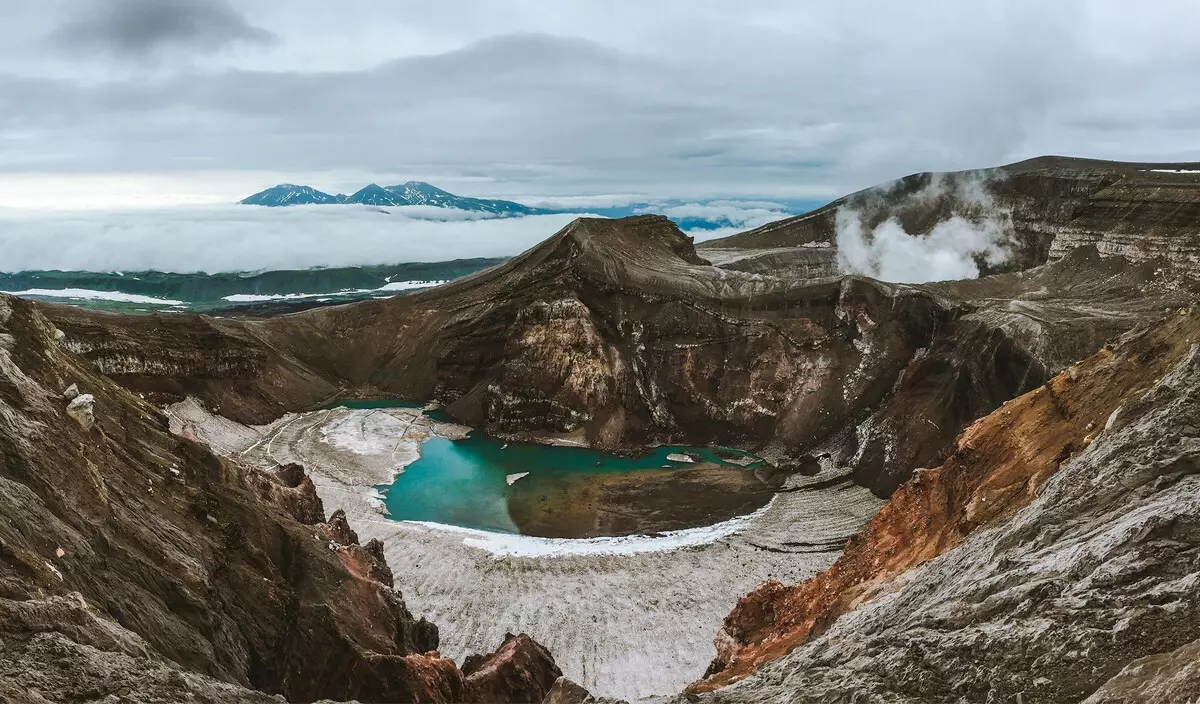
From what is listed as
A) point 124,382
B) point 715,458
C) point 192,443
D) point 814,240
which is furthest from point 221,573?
point 814,240

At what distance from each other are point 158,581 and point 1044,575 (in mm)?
15314

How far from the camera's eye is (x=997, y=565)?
1055 centimetres

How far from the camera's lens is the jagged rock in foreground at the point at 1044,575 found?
296 inches

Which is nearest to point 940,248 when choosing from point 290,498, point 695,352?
point 695,352

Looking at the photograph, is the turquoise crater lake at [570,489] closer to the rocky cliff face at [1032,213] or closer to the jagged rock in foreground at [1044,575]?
the jagged rock in foreground at [1044,575]

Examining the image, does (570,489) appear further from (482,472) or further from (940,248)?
(940,248)

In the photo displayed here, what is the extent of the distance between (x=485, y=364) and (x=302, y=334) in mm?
20624

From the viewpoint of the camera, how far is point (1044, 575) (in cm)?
923

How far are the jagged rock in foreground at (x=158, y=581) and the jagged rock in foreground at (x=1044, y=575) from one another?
8.72m

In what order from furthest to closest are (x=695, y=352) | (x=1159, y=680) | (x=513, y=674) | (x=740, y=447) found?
(x=695, y=352)
(x=740, y=447)
(x=513, y=674)
(x=1159, y=680)

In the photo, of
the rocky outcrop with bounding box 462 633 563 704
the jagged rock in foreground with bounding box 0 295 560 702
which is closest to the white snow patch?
the jagged rock in foreground with bounding box 0 295 560 702

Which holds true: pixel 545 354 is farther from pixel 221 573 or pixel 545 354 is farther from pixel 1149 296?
pixel 1149 296

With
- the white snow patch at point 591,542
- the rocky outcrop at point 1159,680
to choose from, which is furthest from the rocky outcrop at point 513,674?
the rocky outcrop at point 1159,680

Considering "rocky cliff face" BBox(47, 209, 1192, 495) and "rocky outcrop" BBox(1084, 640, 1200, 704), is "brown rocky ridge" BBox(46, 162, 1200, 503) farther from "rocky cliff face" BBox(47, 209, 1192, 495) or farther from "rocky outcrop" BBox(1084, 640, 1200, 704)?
Result: "rocky outcrop" BBox(1084, 640, 1200, 704)
